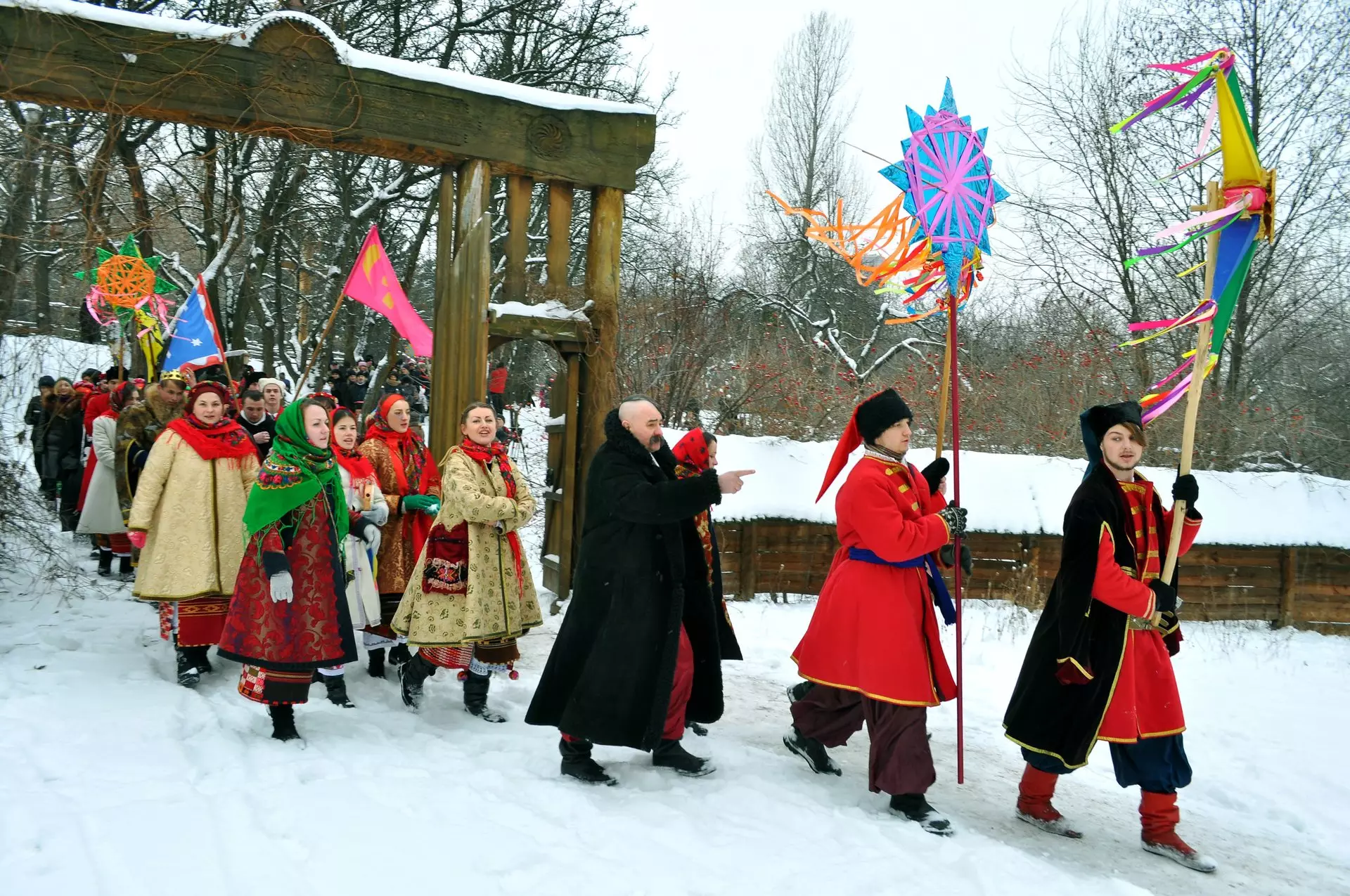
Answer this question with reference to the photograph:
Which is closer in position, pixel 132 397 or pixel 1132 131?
pixel 132 397

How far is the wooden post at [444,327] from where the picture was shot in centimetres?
719

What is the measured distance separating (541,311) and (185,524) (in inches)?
117

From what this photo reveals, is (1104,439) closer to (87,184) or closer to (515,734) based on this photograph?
(515,734)

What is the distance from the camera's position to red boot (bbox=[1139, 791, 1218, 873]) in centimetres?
419

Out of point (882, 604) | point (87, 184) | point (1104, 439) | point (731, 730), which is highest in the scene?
point (87, 184)

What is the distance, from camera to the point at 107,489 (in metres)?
8.45

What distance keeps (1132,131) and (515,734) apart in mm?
12777

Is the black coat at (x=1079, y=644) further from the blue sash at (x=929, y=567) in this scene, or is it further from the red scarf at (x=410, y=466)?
the red scarf at (x=410, y=466)

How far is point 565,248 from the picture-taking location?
7652 millimetres

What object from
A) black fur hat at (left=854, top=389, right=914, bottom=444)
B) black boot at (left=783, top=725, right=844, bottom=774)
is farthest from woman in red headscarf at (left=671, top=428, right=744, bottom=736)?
black fur hat at (left=854, top=389, right=914, bottom=444)

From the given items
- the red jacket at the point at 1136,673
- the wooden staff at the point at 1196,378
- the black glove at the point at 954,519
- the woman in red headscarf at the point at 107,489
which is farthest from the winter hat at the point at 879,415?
the woman in red headscarf at the point at 107,489

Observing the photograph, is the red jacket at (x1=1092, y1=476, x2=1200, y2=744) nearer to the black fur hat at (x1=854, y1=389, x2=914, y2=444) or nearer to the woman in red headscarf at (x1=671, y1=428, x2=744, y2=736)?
the black fur hat at (x1=854, y1=389, x2=914, y2=444)

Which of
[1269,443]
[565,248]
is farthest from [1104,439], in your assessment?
[1269,443]

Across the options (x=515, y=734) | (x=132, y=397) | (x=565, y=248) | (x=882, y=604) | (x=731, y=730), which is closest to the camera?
(x=882, y=604)
